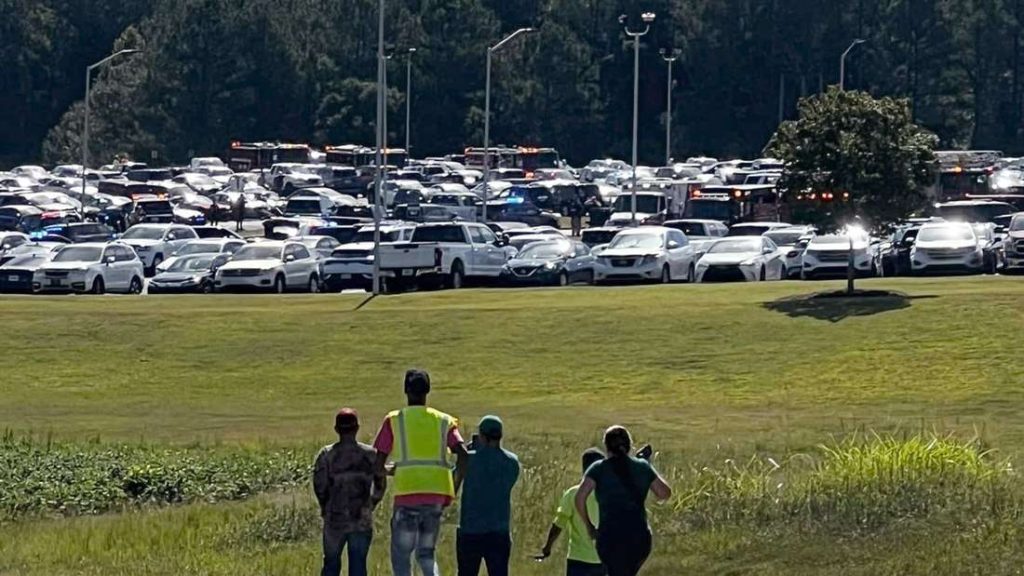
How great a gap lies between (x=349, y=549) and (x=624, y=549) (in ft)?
7.64

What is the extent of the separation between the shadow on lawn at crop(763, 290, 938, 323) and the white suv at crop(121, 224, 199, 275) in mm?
24383

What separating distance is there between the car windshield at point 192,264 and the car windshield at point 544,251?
826cm

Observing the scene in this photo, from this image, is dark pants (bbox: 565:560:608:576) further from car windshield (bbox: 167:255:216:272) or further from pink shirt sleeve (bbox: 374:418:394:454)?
car windshield (bbox: 167:255:216:272)

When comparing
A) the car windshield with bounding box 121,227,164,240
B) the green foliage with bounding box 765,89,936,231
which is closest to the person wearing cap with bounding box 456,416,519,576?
the green foliage with bounding box 765,89,936,231

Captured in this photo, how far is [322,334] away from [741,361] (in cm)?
846

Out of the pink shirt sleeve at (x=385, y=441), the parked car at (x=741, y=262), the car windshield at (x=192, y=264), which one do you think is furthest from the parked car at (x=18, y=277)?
the pink shirt sleeve at (x=385, y=441)

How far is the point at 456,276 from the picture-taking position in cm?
5006

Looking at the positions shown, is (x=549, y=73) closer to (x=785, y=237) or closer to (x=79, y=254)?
(x=785, y=237)

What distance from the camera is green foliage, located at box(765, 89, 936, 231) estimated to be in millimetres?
41000

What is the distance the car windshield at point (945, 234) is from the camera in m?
49.4

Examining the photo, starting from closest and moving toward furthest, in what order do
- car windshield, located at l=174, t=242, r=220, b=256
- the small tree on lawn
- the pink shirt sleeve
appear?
the pink shirt sleeve
the small tree on lawn
car windshield, located at l=174, t=242, r=220, b=256

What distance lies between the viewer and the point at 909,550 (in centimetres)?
1745

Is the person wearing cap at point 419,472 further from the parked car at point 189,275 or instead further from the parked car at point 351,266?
the parked car at point 189,275

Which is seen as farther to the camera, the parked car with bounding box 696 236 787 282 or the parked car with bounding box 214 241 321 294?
the parked car with bounding box 214 241 321 294
